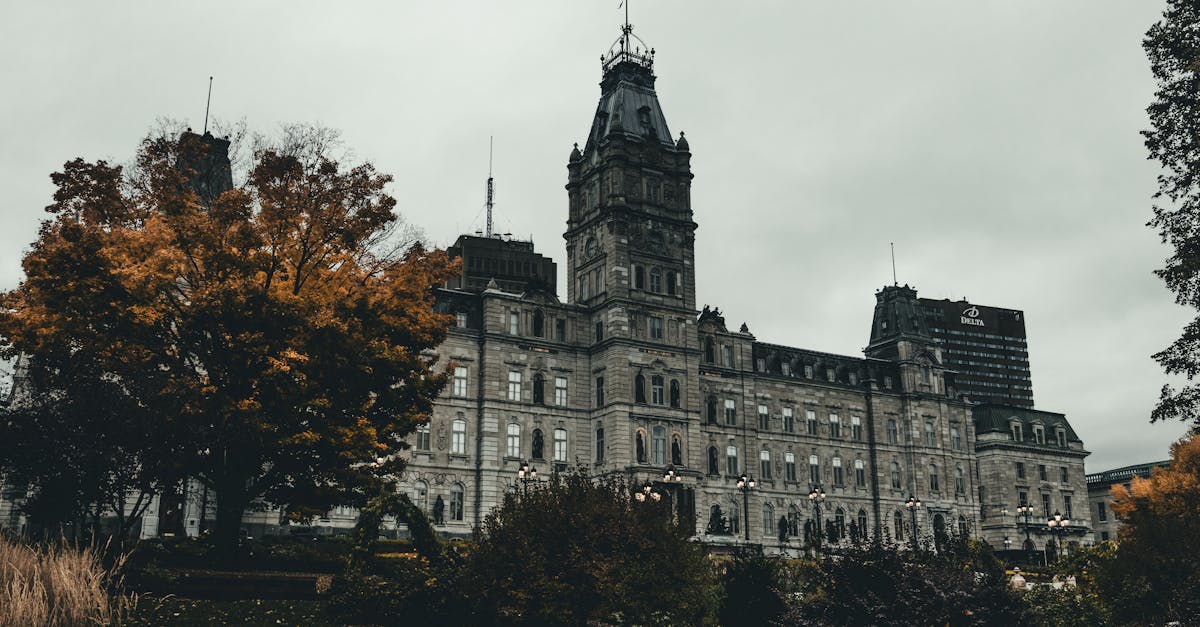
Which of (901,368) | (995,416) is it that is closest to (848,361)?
(901,368)

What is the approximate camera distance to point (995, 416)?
91.7 metres

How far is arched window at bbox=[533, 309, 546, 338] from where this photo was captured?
66062 mm

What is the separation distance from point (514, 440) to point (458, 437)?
3.61m

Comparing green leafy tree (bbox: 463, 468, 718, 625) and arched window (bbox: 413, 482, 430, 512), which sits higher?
arched window (bbox: 413, 482, 430, 512)

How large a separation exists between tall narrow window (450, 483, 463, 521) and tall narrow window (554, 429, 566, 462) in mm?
6683

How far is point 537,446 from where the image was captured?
64.6m

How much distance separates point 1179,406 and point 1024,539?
67.1 meters

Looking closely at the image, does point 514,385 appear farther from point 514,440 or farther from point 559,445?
point 559,445

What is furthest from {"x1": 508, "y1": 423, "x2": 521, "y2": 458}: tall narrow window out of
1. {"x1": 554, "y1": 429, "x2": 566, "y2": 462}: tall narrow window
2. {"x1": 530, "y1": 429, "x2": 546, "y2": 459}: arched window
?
{"x1": 554, "y1": 429, "x2": 566, "y2": 462}: tall narrow window

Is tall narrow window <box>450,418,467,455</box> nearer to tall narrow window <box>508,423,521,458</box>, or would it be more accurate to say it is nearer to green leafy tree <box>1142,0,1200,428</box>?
tall narrow window <box>508,423,521,458</box>

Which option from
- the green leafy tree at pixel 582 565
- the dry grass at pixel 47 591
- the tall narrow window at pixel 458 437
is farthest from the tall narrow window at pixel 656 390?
the dry grass at pixel 47 591

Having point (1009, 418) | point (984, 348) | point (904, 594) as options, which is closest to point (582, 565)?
point (904, 594)

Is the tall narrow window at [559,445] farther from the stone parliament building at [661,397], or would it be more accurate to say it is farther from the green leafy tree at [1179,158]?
the green leafy tree at [1179,158]

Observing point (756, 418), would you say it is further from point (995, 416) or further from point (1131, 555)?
point (1131, 555)
